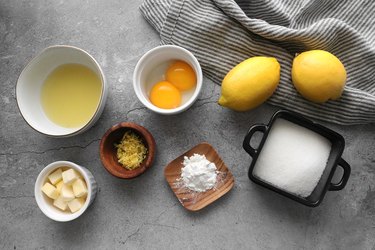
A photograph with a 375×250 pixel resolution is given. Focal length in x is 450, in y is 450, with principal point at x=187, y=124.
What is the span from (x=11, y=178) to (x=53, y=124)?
0.19m

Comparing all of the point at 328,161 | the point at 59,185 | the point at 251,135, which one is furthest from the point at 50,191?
the point at 328,161

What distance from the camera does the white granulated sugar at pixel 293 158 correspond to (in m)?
0.97

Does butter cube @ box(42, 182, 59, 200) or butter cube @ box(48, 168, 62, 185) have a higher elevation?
butter cube @ box(48, 168, 62, 185)

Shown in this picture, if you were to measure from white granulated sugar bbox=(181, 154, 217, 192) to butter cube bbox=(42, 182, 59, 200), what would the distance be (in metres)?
0.29

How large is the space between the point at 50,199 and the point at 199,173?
35 centimetres

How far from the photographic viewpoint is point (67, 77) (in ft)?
3.47

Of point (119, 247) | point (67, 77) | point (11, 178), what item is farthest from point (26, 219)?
point (67, 77)

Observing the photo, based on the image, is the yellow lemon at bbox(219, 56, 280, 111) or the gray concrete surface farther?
the gray concrete surface

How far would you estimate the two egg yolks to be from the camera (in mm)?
1025

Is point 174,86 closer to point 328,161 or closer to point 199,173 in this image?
point 199,173

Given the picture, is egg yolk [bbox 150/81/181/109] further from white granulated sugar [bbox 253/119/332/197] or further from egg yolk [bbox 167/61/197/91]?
white granulated sugar [bbox 253/119/332/197]

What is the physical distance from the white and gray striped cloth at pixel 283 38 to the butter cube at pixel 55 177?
0.40m

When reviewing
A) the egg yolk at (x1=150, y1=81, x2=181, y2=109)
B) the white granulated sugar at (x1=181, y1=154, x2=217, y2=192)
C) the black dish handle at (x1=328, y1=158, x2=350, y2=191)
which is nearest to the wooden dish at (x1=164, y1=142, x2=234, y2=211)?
the white granulated sugar at (x1=181, y1=154, x2=217, y2=192)

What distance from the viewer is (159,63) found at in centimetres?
105
